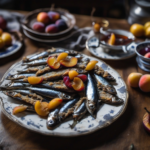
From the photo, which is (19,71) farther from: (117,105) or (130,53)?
(130,53)

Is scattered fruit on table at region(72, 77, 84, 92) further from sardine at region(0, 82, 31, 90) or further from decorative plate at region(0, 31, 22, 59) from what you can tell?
decorative plate at region(0, 31, 22, 59)

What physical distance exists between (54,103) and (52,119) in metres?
0.10

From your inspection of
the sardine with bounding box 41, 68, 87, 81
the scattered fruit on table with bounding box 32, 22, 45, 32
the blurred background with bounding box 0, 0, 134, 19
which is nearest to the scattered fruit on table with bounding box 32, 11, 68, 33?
the scattered fruit on table with bounding box 32, 22, 45, 32

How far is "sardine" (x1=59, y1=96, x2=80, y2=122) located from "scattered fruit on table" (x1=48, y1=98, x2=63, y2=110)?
0.04 m

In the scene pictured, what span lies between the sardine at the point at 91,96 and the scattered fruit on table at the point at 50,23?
2.44ft

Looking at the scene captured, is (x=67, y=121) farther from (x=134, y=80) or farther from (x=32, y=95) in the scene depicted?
(x=134, y=80)

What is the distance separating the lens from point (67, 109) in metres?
0.97

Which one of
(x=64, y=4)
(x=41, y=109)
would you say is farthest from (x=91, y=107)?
(x=64, y=4)

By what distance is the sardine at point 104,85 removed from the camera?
1.08m

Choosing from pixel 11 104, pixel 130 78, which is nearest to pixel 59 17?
pixel 130 78

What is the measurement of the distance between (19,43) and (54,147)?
1.11 m

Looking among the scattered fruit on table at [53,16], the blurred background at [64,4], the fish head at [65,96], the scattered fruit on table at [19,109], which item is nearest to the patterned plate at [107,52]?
the scattered fruit on table at [53,16]

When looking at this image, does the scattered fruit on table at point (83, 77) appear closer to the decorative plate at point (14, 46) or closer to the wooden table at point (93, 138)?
the wooden table at point (93, 138)

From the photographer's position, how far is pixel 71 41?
66.1 inches
